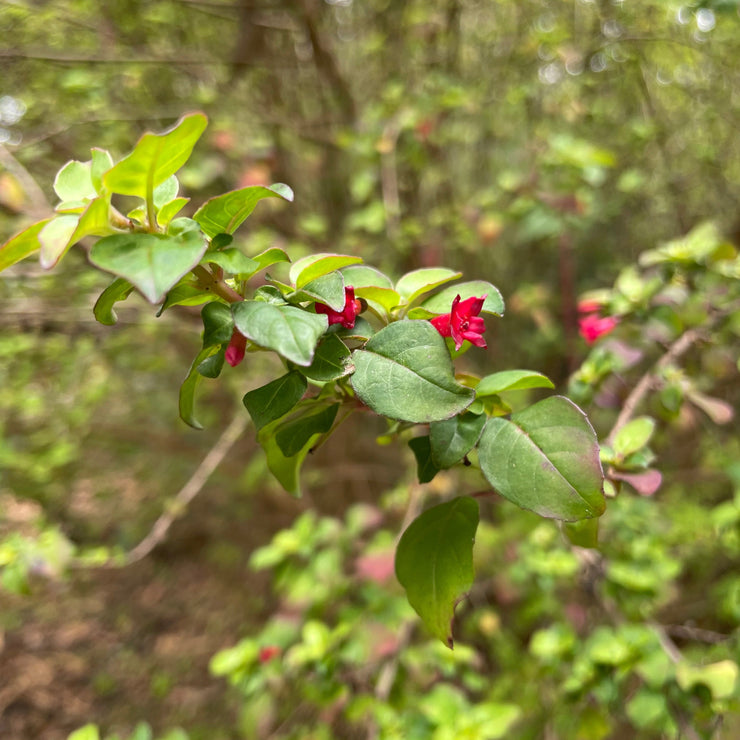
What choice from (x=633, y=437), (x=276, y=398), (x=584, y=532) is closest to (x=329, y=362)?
(x=276, y=398)

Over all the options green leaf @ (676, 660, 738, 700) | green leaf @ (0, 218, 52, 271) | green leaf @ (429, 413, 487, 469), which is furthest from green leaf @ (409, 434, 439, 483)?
green leaf @ (676, 660, 738, 700)

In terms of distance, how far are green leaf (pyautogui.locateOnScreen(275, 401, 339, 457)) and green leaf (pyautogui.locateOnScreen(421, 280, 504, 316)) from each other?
134 millimetres

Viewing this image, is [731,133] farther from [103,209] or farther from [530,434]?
[103,209]

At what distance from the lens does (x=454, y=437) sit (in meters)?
0.48

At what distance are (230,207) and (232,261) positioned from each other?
0.05 meters

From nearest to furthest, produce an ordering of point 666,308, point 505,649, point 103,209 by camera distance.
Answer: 1. point 103,209
2. point 666,308
3. point 505,649

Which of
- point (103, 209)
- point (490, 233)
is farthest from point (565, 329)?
point (103, 209)

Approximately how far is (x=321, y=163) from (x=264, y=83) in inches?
15.7

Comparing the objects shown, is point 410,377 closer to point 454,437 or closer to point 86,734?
point 454,437

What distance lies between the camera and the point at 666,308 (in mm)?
946

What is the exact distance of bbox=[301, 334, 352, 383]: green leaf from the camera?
445 mm

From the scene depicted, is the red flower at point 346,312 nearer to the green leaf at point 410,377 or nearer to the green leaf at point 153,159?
the green leaf at point 410,377

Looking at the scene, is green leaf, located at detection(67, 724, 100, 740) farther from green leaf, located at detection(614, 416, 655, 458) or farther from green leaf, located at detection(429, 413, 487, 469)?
green leaf, located at detection(614, 416, 655, 458)

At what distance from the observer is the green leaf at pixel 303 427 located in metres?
0.50
